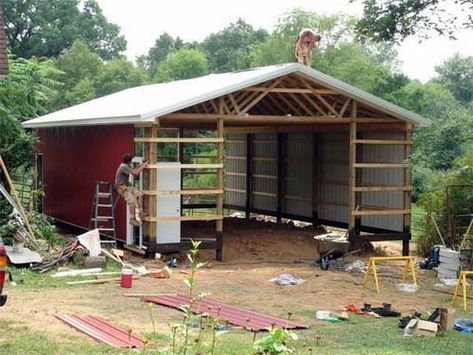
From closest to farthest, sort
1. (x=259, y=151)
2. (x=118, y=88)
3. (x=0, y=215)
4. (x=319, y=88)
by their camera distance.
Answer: (x=0, y=215)
(x=319, y=88)
(x=259, y=151)
(x=118, y=88)

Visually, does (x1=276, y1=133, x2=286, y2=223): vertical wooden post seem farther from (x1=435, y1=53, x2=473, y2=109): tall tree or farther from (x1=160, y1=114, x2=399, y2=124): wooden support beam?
(x1=435, y1=53, x2=473, y2=109): tall tree

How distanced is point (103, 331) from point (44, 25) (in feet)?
173

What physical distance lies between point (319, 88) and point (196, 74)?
158ft

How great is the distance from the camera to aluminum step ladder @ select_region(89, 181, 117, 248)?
17234 millimetres

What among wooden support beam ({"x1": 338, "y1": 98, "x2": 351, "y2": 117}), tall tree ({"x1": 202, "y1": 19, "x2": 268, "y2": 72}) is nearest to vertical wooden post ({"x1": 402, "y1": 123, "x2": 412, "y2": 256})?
wooden support beam ({"x1": 338, "y1": 98, "x2": 351, "y2": 117})

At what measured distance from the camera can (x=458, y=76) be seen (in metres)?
69.1

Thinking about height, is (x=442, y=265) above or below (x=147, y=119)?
below

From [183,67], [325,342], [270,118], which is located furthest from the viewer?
[183,67]

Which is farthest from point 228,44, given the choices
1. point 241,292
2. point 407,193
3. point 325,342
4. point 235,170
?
point 325,342

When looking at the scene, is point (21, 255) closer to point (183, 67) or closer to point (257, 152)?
point (257, 152)

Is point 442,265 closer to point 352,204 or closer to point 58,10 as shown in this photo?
point 352,204

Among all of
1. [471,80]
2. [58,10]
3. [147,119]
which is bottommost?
[147,119]

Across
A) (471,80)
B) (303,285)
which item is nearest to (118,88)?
(471,80)

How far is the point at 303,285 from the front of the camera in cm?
1386
